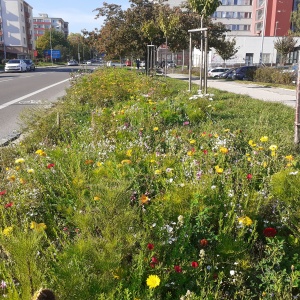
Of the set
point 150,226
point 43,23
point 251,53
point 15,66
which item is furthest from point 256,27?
point 43,23

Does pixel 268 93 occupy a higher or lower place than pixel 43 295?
lower

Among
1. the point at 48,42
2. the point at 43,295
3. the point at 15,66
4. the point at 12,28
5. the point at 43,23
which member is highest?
the point at 43,23

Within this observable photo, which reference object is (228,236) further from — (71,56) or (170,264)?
(71,56)

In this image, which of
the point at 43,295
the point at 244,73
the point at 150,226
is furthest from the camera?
the point at 244,73

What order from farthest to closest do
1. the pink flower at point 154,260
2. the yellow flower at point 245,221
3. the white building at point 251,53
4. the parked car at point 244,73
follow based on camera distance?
1. the white building at point 251,53
2. the parked car at point 244,73
3. the yellow flower at point 245,221
4. the pink flower at point 154,260

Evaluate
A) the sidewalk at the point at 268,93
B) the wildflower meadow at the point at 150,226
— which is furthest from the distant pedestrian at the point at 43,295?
the sidewalk at the point at 268,93

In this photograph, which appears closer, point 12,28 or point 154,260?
point 154,260

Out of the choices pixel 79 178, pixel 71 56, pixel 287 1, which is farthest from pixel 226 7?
pixel 79 178

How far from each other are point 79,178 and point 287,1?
72.3 meters

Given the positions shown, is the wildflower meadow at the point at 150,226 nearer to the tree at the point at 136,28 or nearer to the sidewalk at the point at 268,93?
the sidewalk at the point at 268,93

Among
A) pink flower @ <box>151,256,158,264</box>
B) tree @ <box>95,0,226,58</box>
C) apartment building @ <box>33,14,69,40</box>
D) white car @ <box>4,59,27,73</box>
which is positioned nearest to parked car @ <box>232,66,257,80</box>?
tree @ <box>95,0,226,58</box>

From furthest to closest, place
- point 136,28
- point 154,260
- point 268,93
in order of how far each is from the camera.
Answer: point 136,28, point 268,93, point 154,260

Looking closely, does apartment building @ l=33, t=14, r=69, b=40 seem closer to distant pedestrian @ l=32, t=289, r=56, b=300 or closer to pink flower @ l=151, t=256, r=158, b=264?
pink flower @ l=151, t=256, r=158, b=264

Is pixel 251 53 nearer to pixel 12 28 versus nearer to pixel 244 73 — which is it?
pixel 244 73
